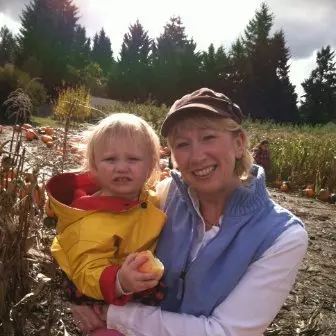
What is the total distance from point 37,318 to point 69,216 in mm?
719

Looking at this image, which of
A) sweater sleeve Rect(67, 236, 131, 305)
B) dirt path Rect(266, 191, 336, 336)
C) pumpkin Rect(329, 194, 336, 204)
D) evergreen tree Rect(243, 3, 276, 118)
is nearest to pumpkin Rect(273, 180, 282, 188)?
pumpkin Rect(329, 194, 336, 204)

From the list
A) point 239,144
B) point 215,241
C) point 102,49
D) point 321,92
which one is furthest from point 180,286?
point 102,49

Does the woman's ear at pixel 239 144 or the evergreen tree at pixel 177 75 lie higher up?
the evergreen tree at pixel 177 75

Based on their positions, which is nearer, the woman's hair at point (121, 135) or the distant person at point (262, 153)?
the woman's hair at point (121, 135)

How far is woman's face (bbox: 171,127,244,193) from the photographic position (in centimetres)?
187

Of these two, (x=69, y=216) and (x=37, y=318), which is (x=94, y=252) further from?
(x=37, y=318)

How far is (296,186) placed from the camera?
27.2 feet

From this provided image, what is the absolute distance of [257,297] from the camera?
1638 millimetres

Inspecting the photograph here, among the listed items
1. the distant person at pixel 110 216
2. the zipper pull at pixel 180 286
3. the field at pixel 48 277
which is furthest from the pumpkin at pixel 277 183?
the zipper pull at pixel 180 286

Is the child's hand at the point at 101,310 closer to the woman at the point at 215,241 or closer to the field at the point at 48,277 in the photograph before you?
the woman at the point at 215,241

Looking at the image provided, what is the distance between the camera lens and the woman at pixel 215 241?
1.65 m

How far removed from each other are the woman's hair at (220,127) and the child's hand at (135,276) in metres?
0.61

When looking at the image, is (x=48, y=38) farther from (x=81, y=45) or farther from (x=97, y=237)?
(x=97, y=237)

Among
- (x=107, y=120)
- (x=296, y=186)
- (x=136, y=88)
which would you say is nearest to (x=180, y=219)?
(x=107, y=120)
